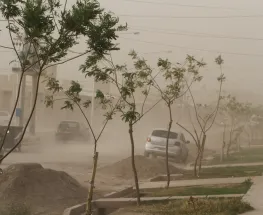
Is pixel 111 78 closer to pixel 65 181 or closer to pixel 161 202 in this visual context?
pixel 161 202

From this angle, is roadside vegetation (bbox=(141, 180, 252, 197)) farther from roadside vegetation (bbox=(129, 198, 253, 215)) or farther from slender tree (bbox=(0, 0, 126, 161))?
slender tree (bbox=(0, 0, 126, 161))

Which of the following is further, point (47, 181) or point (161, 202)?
point (47, 181)

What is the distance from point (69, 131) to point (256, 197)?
26.3 m

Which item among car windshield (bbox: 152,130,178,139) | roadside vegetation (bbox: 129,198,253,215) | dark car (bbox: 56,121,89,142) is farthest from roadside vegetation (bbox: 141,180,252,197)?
dark car (bbox: 56,121,89,142)

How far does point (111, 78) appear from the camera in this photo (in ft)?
39.6

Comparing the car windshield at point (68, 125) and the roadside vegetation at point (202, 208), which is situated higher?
the car windshield at point (68, 125)

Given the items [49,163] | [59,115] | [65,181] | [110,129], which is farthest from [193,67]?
[59,115]

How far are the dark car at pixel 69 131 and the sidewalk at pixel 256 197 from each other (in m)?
23.2

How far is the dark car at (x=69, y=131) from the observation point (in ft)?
125

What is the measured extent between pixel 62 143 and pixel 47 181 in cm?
2330

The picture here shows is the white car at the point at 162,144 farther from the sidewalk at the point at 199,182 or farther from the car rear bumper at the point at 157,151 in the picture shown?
the sidewalk at the point at 199,182

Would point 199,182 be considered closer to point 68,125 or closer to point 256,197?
point 256,197

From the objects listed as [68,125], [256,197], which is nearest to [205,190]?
[256,197]

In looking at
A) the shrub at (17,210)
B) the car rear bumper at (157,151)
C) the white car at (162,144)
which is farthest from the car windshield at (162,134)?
the shrub at (17,210)
